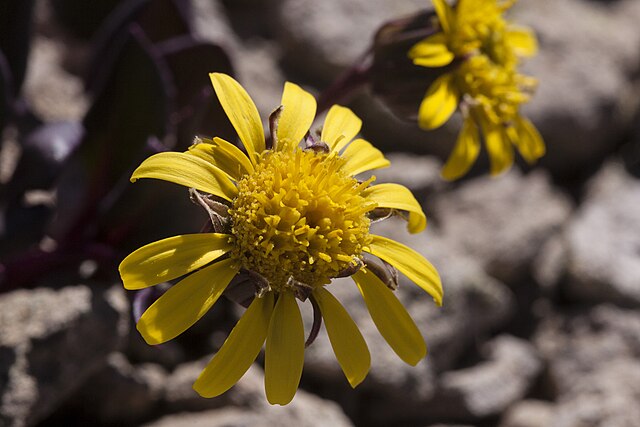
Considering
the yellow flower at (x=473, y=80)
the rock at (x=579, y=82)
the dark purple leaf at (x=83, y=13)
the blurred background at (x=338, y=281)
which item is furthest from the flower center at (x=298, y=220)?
the rock at (x=579, y=82)

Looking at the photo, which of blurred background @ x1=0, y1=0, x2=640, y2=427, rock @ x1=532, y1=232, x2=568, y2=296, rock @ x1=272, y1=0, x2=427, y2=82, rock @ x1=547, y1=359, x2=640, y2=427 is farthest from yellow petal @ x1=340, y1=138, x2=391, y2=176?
rock @ x1=532, y1=232, x2=568, y2=296

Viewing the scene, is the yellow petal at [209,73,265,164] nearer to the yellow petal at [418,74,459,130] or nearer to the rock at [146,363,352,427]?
the yellow petal at [418,74,459,130]

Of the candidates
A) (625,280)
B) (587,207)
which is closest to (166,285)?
(625,280)

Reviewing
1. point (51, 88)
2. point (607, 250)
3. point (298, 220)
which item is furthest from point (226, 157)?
point (607, 250)

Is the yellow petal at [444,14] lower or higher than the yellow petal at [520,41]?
higher

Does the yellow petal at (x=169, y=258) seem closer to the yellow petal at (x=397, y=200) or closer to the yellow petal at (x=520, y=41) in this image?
the yellow petal at (x=397, y=200)

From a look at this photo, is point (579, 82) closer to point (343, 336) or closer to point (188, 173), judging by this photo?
point (343, 336)
